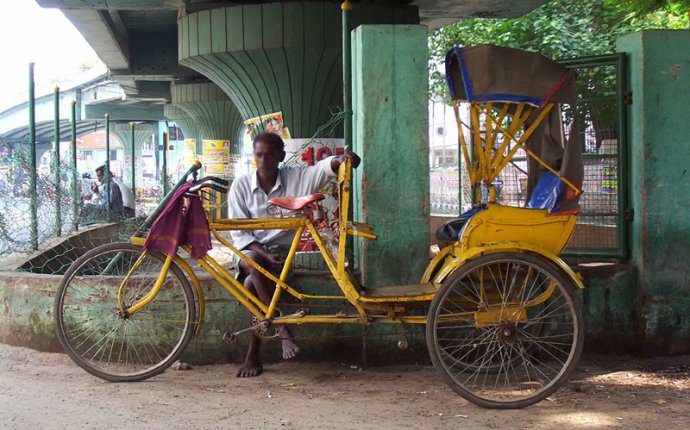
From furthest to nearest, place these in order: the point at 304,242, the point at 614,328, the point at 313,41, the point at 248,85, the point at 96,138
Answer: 1. the point at 96,138
2. the point at 248,85
3. the point at 313,41
4. the point at 614,328
5. the point at 304,242

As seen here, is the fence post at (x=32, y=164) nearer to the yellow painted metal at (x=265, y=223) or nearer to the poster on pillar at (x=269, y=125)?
the poster on pillar at (x=269, y=125)

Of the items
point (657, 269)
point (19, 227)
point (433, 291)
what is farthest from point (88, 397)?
point (657, 269)

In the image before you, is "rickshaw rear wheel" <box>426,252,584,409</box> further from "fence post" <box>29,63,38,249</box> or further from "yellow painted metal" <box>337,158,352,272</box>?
"fence post" <box>29,63,38,249</box>

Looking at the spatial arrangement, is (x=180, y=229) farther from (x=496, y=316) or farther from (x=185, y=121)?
(x=185, y=121)

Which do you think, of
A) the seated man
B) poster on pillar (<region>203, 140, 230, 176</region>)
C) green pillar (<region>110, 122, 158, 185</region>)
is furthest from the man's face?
green pillar (<region>110, 122, 158, 185</region>)

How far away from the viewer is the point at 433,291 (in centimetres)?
402

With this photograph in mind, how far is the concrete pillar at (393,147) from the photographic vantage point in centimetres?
452

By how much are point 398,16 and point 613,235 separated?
9.83 feet

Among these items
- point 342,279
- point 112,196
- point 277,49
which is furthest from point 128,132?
point 342,279

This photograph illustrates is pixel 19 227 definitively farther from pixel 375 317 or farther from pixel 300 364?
pixel 375 317

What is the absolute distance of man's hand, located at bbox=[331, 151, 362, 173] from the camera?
4.07m

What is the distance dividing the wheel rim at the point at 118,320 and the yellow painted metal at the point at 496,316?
1.94 metres

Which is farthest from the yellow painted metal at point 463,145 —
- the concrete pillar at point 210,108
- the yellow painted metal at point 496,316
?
the concrete pillar at point 210,108

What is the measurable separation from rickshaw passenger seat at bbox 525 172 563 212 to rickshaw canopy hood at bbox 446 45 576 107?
48 centimetres
